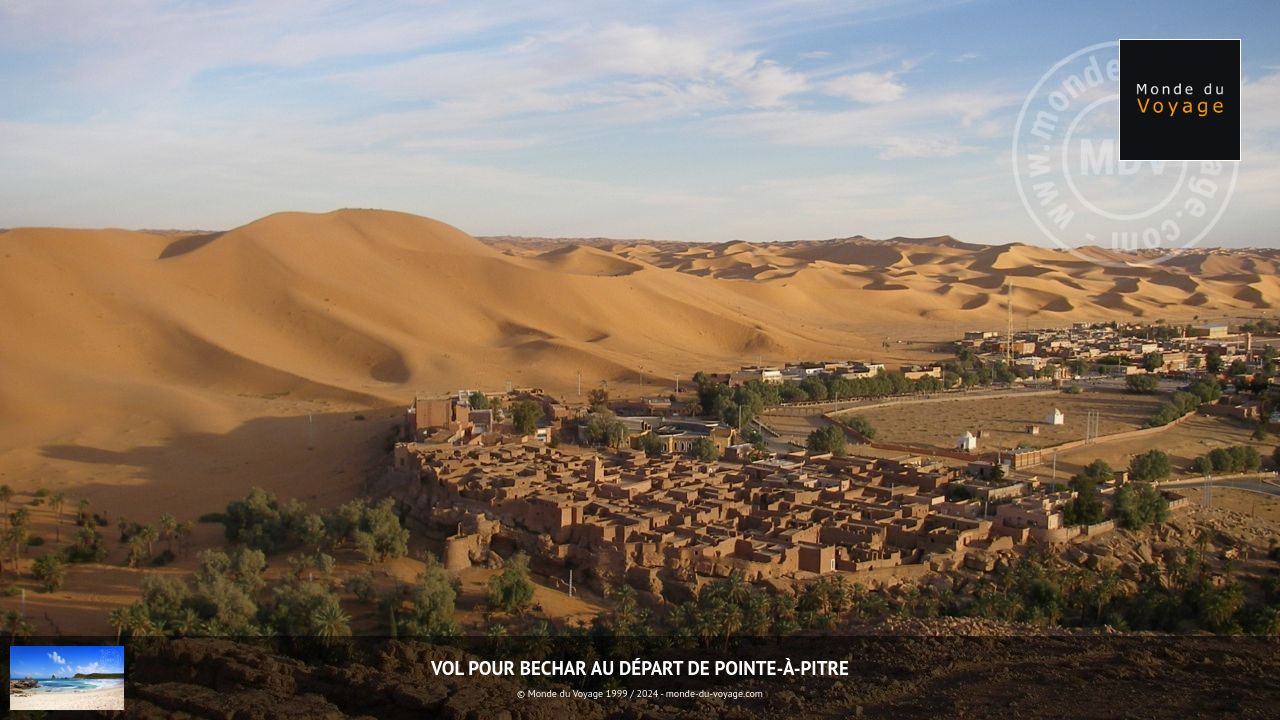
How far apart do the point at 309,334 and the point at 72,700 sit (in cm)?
3315

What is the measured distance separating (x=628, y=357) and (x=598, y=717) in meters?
34.6

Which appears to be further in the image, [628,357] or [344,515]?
[628,357]

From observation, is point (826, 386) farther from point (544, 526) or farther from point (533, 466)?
point (544, 526)

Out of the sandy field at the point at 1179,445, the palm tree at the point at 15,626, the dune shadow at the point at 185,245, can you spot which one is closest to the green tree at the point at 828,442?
the sandy field at the point at 1179,445

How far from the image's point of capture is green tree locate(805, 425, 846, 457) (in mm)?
25109

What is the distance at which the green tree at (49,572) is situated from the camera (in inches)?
544

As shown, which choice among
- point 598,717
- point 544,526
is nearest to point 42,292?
point 544,526

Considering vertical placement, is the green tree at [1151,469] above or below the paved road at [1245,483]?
above

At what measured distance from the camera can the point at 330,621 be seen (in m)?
11.6

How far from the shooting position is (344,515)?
609 inches

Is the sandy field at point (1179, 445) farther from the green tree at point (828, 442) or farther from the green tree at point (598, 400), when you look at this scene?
the green tree at point (598, 400)

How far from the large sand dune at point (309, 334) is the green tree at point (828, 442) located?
423 inches

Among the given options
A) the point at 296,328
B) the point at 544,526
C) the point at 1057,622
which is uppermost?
the point at 296,328

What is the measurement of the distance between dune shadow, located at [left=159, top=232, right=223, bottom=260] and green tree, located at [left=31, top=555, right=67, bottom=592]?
38.4 metres
